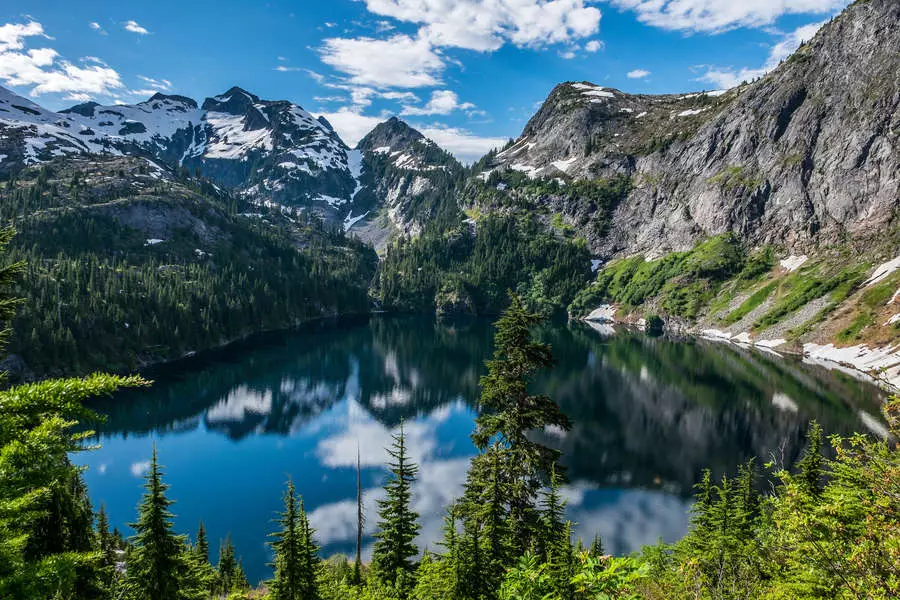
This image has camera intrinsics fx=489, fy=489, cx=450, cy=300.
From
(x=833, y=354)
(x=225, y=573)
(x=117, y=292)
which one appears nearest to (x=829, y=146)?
(x=833, y=354)

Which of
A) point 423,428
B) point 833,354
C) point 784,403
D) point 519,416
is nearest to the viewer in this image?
point 519,416

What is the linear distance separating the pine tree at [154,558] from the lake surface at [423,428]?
12.3m

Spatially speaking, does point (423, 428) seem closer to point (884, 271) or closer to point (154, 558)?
point (154, 558)

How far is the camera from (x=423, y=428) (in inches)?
3177

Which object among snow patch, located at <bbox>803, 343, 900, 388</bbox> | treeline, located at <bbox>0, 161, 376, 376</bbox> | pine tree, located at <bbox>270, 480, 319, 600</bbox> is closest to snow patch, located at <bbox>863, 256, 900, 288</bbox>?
snow patch, located at <bbox>803, 343, 900, 388</bbox>

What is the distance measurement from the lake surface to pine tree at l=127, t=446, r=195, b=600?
12.3m

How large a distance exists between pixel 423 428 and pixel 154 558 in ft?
210

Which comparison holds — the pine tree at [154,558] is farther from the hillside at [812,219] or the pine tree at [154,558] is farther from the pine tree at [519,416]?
the hillside at [812,219]

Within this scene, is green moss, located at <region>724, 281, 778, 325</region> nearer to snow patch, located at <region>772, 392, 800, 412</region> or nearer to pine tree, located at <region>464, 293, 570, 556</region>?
snow patch, located at <region>772, 392, 800, 412</region>

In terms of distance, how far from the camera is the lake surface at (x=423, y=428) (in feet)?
176

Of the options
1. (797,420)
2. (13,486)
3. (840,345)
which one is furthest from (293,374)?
(840,345)

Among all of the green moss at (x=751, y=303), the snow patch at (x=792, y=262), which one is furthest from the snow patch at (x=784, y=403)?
the snow patch at (x=792, y=262)

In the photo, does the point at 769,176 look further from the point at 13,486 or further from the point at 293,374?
the point at 13,486

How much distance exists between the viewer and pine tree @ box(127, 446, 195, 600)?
18.1 metres
